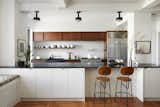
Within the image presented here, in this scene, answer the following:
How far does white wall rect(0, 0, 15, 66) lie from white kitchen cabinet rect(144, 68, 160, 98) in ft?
12.4

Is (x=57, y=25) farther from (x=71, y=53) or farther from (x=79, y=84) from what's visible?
(x=79, y=84)

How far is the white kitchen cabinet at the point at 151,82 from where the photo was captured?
5844mm

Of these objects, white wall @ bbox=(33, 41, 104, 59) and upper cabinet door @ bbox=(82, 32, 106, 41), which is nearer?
upper cabinet door @ bbox=(82, 32, 106, 41)

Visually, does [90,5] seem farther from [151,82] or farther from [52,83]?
[151,82]

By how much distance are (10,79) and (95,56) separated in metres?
5.63

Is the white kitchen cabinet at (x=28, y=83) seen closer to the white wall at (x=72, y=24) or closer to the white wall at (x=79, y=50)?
the white wall at (x=72, y=24)

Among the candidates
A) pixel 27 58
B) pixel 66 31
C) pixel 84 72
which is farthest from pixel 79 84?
pixel 66 31

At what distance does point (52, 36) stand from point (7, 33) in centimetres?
386

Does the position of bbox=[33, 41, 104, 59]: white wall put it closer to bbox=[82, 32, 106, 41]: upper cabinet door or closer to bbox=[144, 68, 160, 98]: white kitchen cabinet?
bbox=[82, 32, 106, 41]: upper cabinet door

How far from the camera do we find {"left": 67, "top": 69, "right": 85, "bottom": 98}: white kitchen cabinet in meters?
5.77

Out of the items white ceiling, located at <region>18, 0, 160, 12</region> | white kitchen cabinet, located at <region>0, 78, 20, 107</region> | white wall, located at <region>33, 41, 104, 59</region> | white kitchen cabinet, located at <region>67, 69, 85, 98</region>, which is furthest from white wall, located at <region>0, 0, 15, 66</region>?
white wall, located at <region>33, 41, 104, 59</region>

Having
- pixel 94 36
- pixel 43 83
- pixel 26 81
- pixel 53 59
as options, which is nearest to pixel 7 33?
pixel 26 81

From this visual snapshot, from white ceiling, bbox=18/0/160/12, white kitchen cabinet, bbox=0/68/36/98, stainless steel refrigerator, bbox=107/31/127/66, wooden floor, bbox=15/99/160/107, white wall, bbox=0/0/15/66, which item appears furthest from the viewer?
stainless steel refrigerator, bbox=107/31/127/66

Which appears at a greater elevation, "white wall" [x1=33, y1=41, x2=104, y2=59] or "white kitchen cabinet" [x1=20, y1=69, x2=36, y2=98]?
"white wall" [x1=33, y1=41, x2=104, y2=59]
